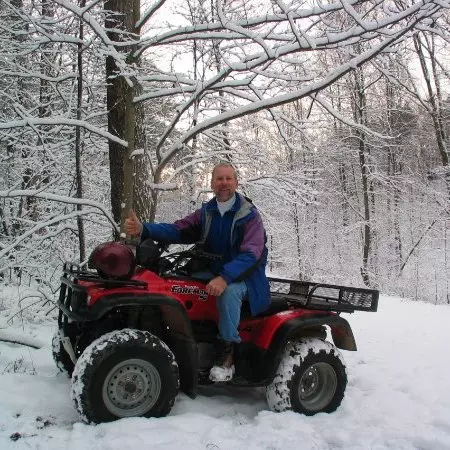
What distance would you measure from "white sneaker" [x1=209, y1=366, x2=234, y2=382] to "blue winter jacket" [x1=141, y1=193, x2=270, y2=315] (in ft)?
1.61

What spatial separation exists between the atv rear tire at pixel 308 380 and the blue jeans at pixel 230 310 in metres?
0.53

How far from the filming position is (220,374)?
363 cm

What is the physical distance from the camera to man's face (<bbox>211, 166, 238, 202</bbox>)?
4016mm

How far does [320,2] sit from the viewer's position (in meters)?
3.79

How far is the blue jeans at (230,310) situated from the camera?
3.58 m

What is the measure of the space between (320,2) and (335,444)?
10.9 feet

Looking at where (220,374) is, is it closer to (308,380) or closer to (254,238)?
(308,380)

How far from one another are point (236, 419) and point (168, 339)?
2.59ft

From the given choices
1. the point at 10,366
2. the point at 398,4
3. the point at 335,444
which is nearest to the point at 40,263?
the point at 10,366

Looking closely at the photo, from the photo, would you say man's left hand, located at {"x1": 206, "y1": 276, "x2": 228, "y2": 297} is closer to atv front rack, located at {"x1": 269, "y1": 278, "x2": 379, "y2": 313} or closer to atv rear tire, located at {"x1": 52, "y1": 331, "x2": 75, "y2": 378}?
atv front rack, located at {"x1": 269, "y1": 278, "x2": 379, "y2": 313}

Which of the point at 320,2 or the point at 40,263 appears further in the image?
the point at 40,263

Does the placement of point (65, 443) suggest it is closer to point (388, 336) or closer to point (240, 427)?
point (240, 427)

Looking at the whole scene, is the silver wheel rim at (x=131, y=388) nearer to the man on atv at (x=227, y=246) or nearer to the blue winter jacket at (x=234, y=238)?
the man on atv at (x=227, y=246)

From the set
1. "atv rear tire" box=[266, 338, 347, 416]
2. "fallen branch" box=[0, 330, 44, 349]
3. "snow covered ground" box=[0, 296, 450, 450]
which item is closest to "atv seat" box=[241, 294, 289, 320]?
"atv rear tire" box=[266, 338, 347, 416]
